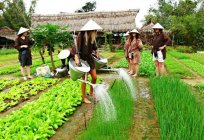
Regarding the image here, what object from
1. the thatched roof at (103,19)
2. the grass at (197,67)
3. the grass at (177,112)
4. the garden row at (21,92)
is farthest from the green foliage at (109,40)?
the grass at (177,112)

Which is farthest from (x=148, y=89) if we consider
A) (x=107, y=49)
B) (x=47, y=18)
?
(x=47, y=18)

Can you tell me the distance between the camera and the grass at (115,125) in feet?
11.7

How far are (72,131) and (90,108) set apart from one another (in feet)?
4.05

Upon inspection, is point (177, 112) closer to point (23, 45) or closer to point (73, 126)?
point (73, 126)

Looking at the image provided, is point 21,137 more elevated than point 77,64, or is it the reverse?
point 77,64

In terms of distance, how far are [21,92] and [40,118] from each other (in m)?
2.60

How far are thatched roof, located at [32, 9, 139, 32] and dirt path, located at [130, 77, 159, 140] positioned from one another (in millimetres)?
23200

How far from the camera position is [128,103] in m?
5.07

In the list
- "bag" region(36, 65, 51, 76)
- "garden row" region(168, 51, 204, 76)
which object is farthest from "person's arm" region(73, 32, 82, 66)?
"garden row" region(168, 51, 204, 76)

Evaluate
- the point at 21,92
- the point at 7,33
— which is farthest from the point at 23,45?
the point at 7,33

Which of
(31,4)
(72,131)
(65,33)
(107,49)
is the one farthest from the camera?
(31,4)

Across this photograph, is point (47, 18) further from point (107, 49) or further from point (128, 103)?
point (128, 103)

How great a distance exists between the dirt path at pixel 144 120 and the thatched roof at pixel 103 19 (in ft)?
76.1

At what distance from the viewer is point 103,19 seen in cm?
3148
